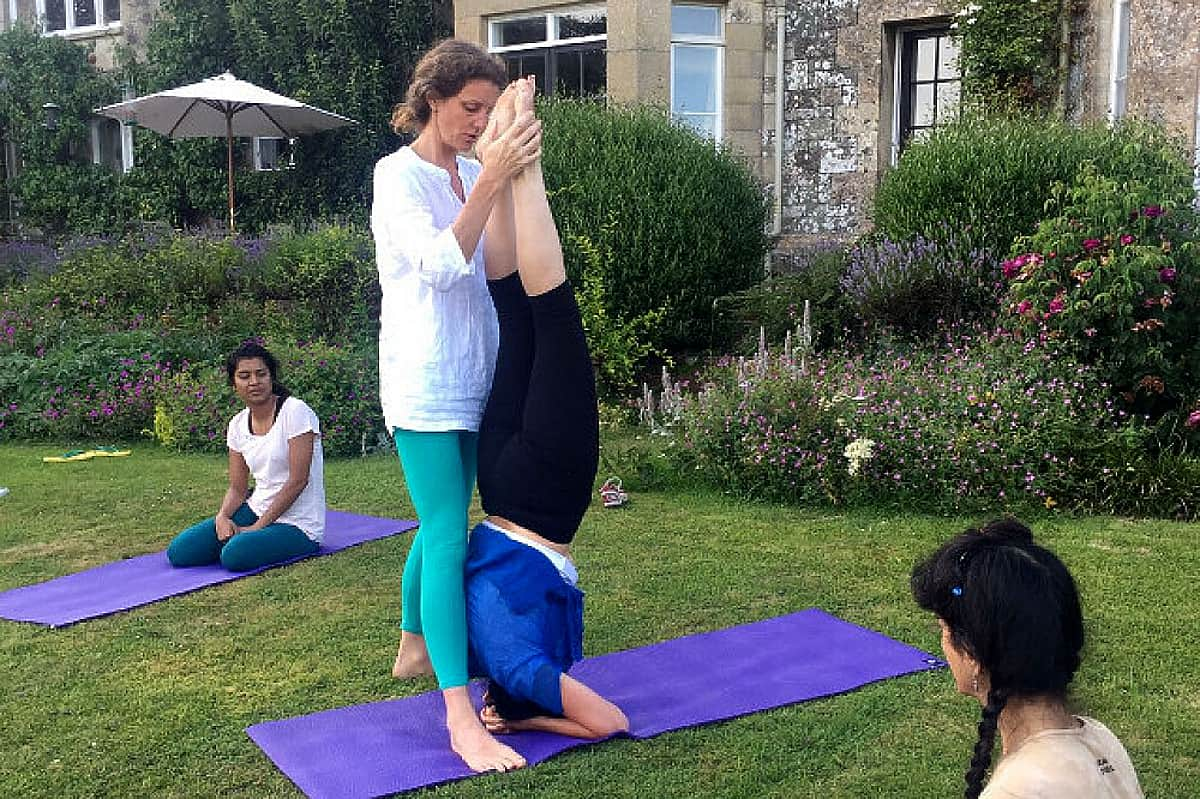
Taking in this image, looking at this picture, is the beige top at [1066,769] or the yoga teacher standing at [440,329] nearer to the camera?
the beige top at [1066,769]

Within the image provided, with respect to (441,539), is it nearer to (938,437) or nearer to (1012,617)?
(1012,617)

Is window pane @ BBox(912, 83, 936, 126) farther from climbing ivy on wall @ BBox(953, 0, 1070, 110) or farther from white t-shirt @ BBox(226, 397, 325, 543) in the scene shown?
white t-shirt @ BBox(226, 397, 325, 543)

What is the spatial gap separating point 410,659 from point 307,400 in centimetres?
463

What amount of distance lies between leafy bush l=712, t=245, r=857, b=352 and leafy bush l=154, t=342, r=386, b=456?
2.90 meters

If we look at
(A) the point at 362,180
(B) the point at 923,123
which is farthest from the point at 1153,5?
(A) the point at 362,180

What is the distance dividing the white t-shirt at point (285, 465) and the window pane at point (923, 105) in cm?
853

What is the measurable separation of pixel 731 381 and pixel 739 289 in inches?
132

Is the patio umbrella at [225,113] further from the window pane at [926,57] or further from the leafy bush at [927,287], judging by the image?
the leafy bush at [927,287]

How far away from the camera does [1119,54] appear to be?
10078 mm

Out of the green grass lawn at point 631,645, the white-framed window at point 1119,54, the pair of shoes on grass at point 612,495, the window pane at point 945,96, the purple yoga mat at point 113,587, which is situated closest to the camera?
the green grass lawn at point 631,645

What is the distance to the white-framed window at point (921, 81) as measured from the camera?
1200cm

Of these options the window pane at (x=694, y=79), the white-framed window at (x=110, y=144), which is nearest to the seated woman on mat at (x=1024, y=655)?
the window pane at (x=694, y=79)

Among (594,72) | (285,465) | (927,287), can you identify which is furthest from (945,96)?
(285,465)

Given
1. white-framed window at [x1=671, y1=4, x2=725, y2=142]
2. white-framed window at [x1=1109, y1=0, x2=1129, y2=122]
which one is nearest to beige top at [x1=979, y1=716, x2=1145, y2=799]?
white-framed window at [x1=1109, y1=0, x2=1129, y2=122]
